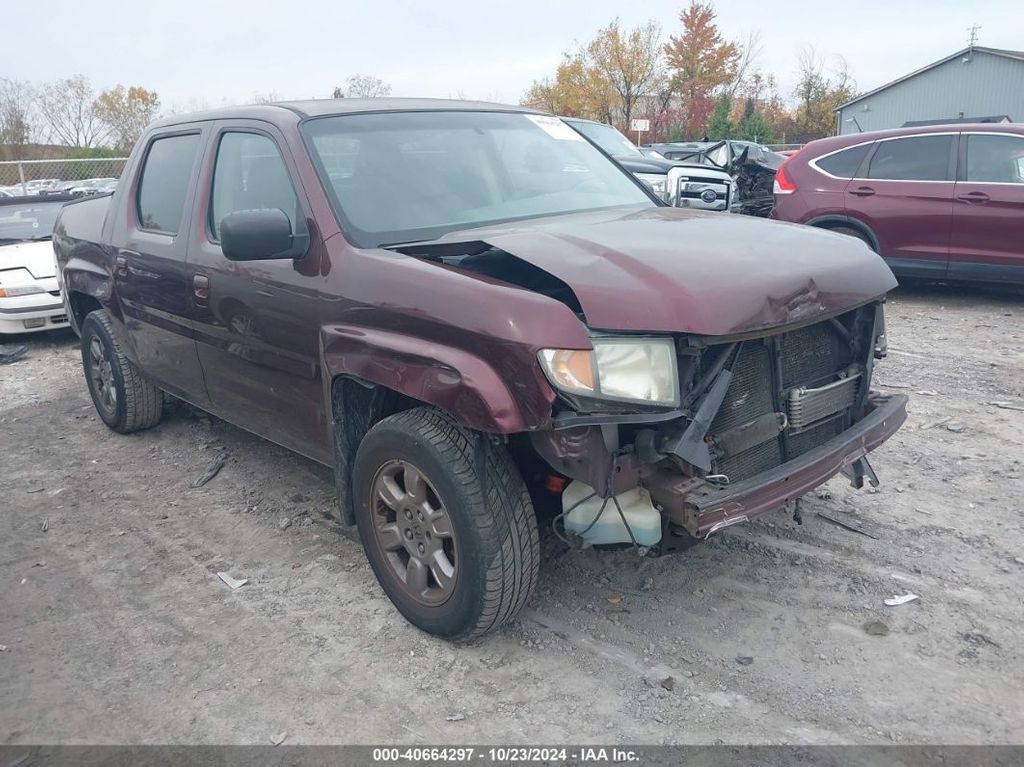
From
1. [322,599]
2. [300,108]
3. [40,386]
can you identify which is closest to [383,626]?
[322,599]

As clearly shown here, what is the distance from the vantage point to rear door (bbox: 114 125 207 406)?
434 centimetres

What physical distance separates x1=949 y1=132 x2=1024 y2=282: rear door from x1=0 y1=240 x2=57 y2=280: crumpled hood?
343 inches

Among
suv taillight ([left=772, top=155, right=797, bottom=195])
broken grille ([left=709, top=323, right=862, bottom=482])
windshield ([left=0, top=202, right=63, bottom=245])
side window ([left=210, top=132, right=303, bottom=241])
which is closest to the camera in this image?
broken grille ([left=709, top=323, right=862, bottom=482])

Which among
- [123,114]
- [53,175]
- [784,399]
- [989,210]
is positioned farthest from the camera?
[123,114]

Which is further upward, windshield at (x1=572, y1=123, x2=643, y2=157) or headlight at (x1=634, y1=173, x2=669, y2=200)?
windshield at (x1=572, y1=123, x2=643, y2=157)

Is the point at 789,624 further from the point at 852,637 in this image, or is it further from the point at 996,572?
the point at 996,572

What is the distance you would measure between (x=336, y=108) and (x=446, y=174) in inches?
24.2

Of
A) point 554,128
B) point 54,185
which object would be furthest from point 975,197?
point 54,185

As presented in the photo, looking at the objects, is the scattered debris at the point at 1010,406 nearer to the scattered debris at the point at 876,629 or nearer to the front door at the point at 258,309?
the scattered debris at the point at 876,629

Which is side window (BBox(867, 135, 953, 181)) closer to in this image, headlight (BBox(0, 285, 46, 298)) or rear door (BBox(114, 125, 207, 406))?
rear door (BBox(114, 125, 207, 406))

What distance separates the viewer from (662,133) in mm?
46438

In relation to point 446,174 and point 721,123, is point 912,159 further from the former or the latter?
point 721,123

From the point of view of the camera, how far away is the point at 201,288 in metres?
4.08

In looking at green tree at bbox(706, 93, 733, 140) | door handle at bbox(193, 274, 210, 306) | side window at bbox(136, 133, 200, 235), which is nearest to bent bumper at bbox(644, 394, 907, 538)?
door handle at bbox(193, 274, 210, 306)
